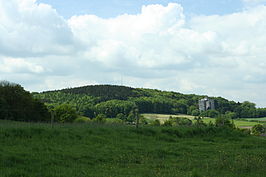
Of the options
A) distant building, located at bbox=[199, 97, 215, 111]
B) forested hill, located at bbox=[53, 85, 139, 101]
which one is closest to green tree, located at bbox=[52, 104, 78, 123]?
forested hill, located at bbox=[53, 85, 139, 101]

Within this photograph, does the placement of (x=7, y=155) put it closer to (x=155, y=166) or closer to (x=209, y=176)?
(x=155, y=166)

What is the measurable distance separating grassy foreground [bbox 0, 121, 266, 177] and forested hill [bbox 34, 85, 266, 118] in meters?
67.7

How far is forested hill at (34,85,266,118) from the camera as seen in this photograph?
108 meters

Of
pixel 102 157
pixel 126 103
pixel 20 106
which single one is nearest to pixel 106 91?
pixel 126 103

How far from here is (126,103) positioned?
11044cm

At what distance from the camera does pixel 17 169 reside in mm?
12445

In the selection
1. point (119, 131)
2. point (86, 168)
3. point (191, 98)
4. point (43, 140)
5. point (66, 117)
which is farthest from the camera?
point (191, 98)

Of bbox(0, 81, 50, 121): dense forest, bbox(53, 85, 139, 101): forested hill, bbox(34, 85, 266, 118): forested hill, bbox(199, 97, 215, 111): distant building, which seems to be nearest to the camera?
bbox(0, 81, 50, 121): dense forest

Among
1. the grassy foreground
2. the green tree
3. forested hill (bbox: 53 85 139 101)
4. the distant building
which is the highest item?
forested hill (bbox: 53 85 139 101)

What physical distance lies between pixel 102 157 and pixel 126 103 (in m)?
93.7

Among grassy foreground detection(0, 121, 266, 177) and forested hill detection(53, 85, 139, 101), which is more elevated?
forested hill detection(53, 85, 139, 101)

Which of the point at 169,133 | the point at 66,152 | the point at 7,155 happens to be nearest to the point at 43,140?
the point at 66,152

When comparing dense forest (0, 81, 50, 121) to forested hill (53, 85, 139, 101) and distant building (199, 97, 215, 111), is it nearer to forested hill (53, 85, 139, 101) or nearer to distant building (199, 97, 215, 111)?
distant building (199, 97, 215, 111)

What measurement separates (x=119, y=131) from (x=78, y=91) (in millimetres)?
124358
